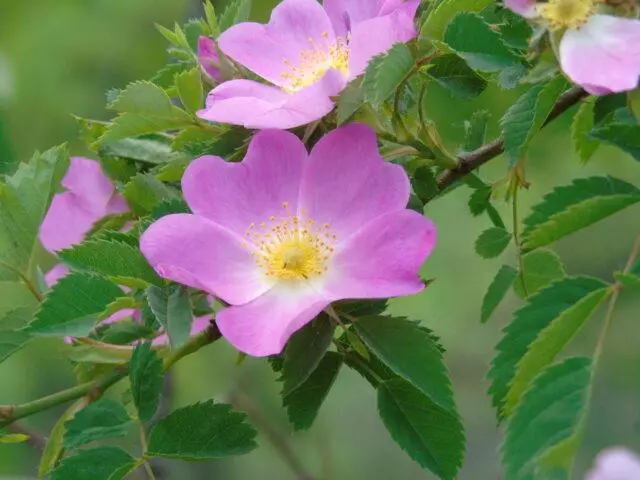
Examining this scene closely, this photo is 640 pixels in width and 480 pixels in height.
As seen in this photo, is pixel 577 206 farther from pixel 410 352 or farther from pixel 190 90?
pixel 190 90

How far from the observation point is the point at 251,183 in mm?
551

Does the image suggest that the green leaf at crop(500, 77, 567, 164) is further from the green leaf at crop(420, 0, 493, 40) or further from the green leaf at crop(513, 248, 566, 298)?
the green leaf at crop(513, 248, 566, 298)

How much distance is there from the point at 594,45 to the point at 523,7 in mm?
47

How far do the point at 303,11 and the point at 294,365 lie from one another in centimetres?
24

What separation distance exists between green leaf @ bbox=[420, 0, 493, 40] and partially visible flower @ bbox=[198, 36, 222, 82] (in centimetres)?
15

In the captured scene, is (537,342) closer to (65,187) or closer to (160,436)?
(160,436)

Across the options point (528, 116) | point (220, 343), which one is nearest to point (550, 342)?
point (528, 116)

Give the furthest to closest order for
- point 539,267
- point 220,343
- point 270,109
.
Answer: point 220,343 → point 539,267 → point 270,109

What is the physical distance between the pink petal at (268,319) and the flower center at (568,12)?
0.18 m

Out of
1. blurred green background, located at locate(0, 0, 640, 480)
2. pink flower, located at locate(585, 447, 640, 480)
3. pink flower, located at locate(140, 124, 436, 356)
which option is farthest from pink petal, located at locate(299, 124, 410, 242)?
blurred green background, located at locate(0, 0, 640, 480)

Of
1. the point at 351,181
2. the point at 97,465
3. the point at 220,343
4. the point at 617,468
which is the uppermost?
the point at 351,181

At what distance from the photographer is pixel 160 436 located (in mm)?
561

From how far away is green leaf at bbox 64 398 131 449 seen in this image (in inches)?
21.5

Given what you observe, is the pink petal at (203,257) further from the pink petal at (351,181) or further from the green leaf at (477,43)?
the green leaf at (477,43)
